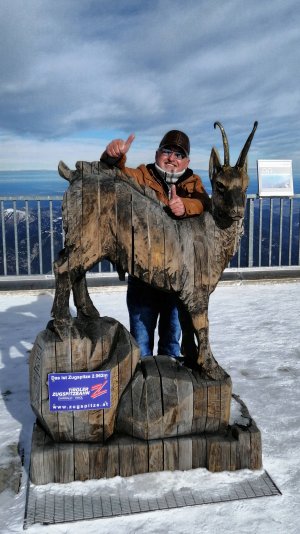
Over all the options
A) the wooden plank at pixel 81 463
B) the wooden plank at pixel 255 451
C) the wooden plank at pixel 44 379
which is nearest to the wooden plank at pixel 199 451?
the wooden plank at pixel 255 451

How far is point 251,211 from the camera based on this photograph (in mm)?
7648

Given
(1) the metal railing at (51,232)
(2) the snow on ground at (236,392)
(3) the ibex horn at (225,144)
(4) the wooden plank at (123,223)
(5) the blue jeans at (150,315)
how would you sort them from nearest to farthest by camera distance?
1. (2) the snow on ground at (236,392)
2. (3) the ibex horn at (225,144)
3. (4) the wooden plank at (123,223)
4. (5) the blue jeans at (150,315)
5. (1) the metal railing at (51,232)

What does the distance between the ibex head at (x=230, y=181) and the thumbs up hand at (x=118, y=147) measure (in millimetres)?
438

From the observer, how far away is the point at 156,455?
8.25 feet

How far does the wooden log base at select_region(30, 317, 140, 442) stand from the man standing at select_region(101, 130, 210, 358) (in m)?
0.53

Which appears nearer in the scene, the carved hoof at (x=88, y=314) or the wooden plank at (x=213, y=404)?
the wooden plank at (x=213, y=404)

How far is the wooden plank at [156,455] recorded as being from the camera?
2.51 meters

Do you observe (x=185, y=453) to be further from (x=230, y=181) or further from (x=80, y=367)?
(x=230, y=181)

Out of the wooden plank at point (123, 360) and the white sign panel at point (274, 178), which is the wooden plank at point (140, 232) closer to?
the wooden plank at point (123, 360)

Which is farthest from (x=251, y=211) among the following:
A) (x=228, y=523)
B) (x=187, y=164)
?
(x=228, y=523)

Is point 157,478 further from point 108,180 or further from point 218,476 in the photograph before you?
point 108,180

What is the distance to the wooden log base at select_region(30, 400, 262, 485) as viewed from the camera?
95.5 inches

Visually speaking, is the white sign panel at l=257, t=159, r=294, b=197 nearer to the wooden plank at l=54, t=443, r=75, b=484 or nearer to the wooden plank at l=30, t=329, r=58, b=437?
the wooden plank at l=30, t=329, r=58, b=437

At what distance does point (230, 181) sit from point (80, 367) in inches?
48.9
